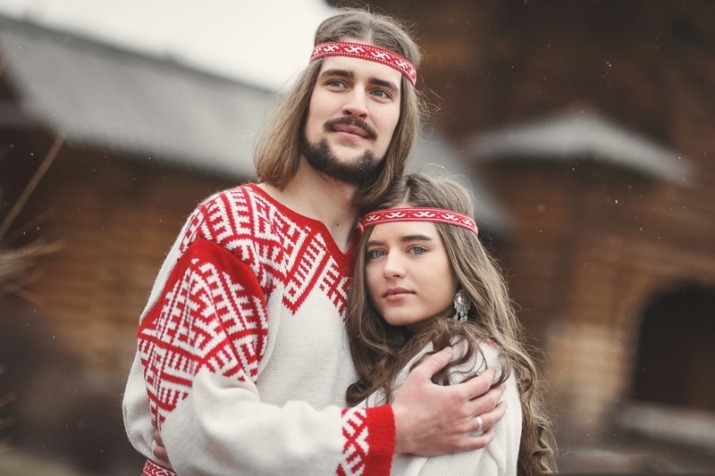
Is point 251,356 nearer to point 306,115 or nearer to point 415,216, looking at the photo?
point 415,216

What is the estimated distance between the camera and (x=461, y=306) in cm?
268

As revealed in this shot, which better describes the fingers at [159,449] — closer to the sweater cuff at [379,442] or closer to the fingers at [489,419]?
the sweater cuff at [379,442]

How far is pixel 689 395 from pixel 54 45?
10087mm

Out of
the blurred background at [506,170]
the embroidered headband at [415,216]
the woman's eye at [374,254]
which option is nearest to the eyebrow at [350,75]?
the embroidered headband at [415,216]

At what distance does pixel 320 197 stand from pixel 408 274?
1.22 ft

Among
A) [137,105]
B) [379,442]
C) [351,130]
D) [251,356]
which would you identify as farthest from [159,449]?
[137,105]

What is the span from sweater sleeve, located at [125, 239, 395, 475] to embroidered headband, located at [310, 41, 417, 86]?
81cm

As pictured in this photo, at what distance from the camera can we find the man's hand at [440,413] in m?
2.30

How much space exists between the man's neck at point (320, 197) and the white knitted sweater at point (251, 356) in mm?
62

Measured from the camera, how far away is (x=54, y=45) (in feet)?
33.5

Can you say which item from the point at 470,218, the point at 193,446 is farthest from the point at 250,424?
the point at 470,218

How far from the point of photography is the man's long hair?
9.04ft

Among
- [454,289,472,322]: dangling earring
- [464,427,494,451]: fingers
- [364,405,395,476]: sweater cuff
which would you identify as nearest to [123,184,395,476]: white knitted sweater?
[364,405,395,476]: sweater cuff

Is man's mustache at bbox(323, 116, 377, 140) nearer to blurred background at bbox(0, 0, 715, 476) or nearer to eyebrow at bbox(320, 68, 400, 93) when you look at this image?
eyebrow at bbox(320, 68, 400, 93)
